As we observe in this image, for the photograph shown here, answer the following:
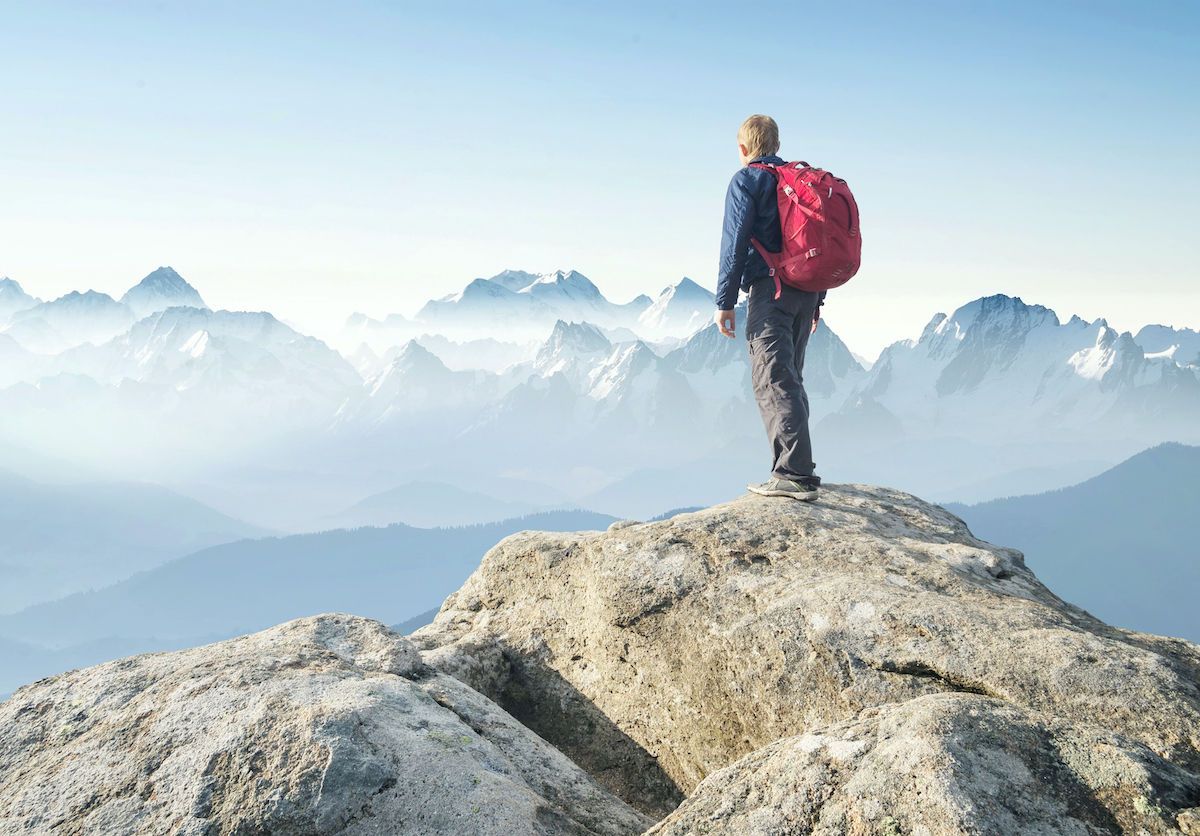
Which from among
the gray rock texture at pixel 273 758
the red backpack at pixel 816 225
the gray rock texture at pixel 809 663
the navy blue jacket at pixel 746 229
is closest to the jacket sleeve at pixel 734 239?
the navy blue jacket at pixel 746 229

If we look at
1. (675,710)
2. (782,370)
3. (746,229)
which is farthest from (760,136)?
(675,710)

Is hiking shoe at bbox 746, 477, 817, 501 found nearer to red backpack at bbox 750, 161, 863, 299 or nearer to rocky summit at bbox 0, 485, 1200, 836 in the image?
rocky summit at bbox 0, 485, 1200, 836

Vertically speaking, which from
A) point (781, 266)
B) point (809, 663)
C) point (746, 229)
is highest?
point (746, 229)

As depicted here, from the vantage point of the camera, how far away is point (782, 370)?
11797mm

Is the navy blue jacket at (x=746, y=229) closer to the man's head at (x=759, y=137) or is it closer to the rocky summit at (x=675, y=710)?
the man's head at (x=759, y=137)

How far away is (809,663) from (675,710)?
1854mm

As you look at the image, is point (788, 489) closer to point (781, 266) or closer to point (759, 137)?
point (781, 266)

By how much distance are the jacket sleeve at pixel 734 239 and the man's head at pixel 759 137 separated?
72 cm

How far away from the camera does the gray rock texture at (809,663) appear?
5219 millimetres

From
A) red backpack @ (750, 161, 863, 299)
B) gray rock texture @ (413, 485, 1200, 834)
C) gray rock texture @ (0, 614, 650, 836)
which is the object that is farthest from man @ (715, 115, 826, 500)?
gray rock texture @ (0, 614, 650, 836)

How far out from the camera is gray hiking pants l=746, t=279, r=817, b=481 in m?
11.8

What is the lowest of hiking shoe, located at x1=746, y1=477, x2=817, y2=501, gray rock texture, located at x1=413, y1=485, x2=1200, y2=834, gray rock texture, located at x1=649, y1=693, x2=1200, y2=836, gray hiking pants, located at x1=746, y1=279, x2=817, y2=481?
gray rock texture, located at x1=649, y1=693, x2=1200, y2=836

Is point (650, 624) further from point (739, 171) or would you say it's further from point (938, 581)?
point (739, 171)

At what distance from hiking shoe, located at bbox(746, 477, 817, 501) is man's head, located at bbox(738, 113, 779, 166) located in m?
5.05
